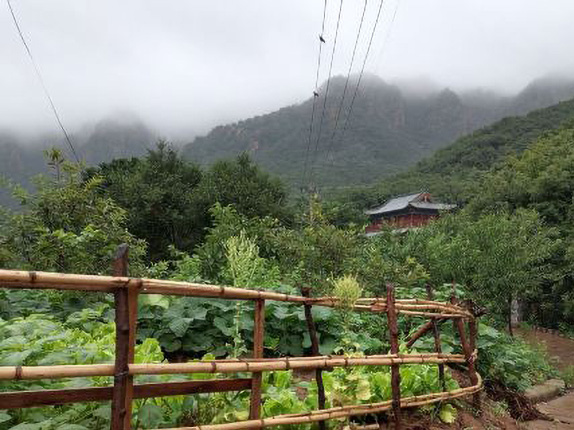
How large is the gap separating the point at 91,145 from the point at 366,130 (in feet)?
137

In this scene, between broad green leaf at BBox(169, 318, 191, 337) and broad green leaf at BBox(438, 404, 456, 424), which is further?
broad green leaf at BBox(169, 318, 191, 337)

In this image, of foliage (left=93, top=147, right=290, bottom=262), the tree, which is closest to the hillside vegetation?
the tree

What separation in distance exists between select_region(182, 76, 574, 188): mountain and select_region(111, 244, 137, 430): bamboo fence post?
5471 cm

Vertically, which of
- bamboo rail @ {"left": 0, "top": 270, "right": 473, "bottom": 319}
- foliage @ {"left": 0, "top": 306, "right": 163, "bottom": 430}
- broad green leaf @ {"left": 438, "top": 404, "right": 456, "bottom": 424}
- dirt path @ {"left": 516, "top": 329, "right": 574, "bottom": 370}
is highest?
bamboo rail @ {"left": 0, "top": 270, "right": 473, "bottom": 319}

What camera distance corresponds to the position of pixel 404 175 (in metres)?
59.0

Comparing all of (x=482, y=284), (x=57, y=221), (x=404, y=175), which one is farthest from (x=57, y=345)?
(x=404, y=175)

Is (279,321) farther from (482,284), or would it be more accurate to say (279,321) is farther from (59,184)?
(482,284)

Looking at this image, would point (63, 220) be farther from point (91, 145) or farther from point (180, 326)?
point (91, 145)

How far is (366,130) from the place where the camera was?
3194 inches

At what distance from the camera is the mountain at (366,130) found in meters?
68.8

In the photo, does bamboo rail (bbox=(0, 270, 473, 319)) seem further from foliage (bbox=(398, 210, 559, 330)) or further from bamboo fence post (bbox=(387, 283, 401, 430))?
foliage (bbox=(398, 210, 559, 330))

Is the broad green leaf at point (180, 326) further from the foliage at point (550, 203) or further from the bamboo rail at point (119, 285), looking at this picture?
the foliage at point (550, 203)

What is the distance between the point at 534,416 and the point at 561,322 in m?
18.7

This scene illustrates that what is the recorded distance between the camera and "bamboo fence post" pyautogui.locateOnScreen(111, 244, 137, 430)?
2.28 meters
